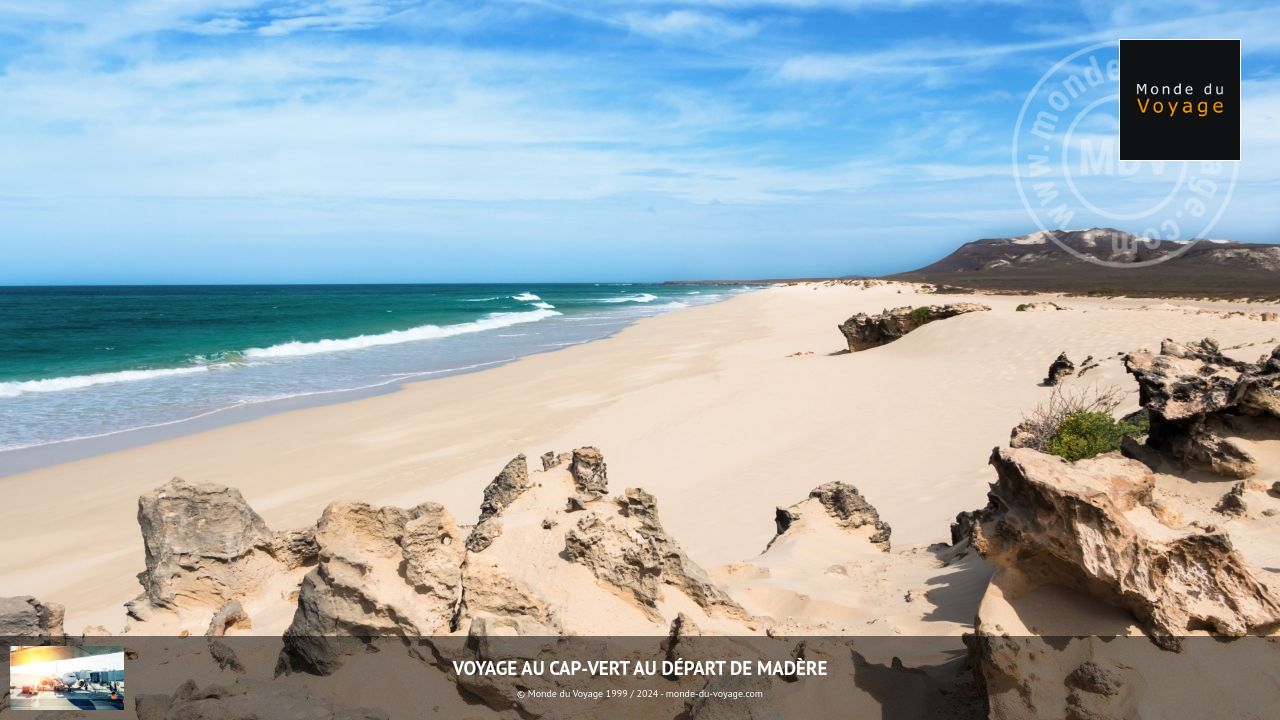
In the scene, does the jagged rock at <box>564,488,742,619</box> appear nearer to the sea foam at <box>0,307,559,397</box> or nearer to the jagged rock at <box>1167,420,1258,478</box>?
the jagged rock at <box>1167,420,1258,478</box>

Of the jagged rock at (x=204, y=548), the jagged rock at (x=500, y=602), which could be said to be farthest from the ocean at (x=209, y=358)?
the jagged rock at (x=500, y=602)

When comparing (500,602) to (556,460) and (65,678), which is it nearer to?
(65,678)

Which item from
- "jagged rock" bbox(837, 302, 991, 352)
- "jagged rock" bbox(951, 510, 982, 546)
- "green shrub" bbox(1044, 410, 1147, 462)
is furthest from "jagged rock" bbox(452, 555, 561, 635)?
"jagged rock" bbox(837, 302, 991, 352)

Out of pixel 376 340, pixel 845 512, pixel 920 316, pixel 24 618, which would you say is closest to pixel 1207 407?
pixel 845 512

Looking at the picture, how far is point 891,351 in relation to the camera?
19875 millimetres

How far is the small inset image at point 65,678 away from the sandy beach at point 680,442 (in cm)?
260

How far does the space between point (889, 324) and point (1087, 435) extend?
14663 mm

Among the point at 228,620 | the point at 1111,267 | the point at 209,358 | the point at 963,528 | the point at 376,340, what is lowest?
the point at 963,528

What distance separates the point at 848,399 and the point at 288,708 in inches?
510

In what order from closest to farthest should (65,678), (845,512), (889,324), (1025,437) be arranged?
(65,678) < (845,512) < (1025,437) < (889,324)

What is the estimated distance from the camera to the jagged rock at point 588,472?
504cm

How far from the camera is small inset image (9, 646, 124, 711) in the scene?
311 cm

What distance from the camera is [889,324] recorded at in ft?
71.3

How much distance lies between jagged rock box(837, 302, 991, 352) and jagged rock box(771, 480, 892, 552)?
612 inches
